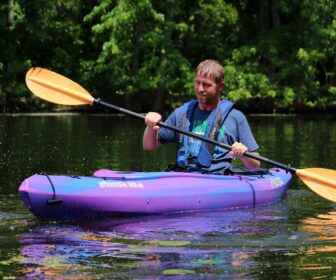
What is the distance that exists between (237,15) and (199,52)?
171 cm

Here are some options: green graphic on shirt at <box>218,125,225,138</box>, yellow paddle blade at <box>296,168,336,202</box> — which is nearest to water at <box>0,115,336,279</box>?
yellow paddle blade at <box>296,168,336,202</box>

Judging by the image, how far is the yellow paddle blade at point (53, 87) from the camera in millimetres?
7043

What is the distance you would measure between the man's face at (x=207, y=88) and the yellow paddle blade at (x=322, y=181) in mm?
943

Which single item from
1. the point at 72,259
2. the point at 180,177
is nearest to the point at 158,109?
the point at 180,177

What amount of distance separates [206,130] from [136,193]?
0.95 metres

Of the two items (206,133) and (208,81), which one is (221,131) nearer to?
(206,133)

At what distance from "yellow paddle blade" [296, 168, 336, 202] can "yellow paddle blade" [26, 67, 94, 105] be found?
200 centimetres

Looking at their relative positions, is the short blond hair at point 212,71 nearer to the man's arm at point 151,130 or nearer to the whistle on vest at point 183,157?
the man's arm at point 151,130

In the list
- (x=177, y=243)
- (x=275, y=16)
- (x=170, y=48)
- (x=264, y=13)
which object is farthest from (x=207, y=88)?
(x=264, y=13)

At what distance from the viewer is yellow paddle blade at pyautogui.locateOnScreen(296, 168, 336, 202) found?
6.53 m

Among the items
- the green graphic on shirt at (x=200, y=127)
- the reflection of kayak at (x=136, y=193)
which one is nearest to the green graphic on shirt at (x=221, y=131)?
the green graphic on shirt at (x=200, y=127)

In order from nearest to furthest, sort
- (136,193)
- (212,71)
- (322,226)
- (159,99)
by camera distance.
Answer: (322,226), (136,193), (212,71), (159,99)

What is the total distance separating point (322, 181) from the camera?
21.6ft

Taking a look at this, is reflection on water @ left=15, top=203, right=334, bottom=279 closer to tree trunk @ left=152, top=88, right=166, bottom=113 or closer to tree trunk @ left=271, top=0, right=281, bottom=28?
tree trunk @ left=152, top=88, right=166, bottom=113
